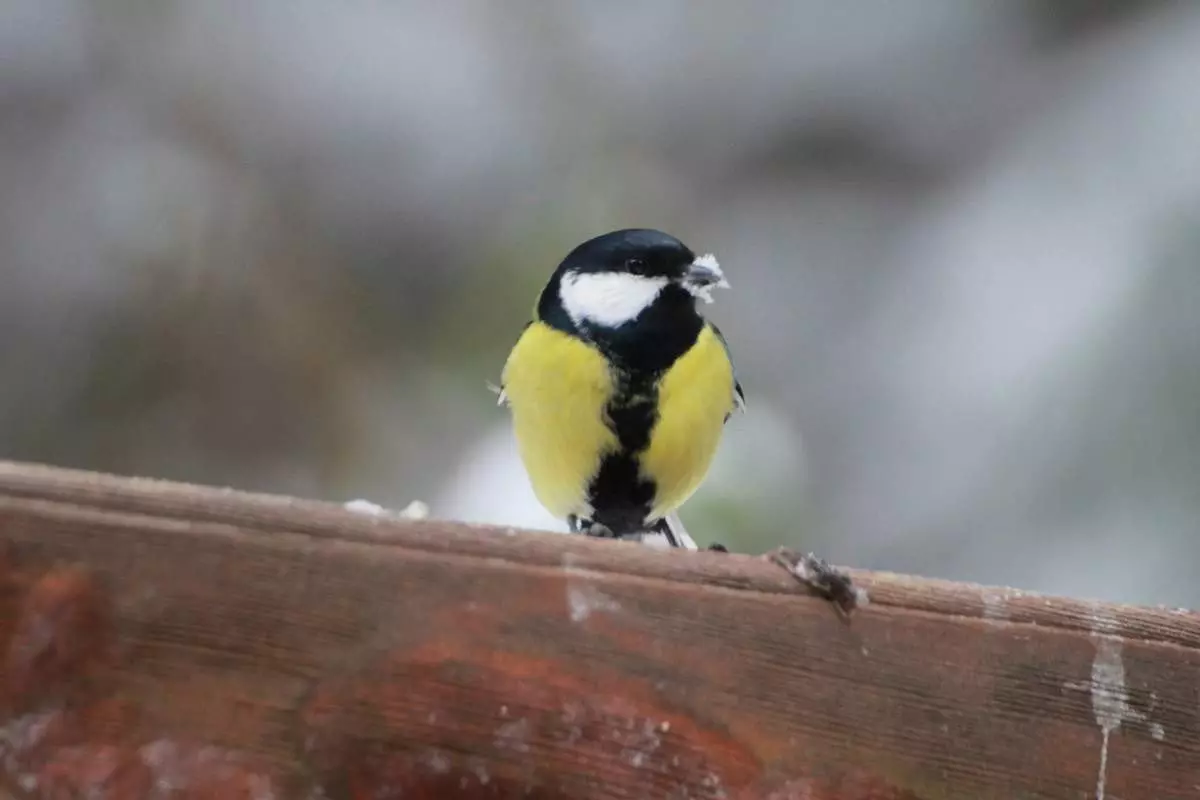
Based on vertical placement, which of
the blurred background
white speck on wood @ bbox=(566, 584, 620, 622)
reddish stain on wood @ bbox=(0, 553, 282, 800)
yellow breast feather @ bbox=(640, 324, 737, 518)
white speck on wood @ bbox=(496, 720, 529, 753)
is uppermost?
the blurred background

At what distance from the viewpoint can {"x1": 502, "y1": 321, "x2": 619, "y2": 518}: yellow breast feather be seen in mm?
974

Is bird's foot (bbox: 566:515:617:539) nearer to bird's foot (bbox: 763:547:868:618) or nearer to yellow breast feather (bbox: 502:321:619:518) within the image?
yellow breast feather (bbox: 502:321:619:518)

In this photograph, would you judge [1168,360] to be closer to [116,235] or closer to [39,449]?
[116,235]

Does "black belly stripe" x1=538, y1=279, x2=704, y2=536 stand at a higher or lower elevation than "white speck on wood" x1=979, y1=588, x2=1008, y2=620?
higher

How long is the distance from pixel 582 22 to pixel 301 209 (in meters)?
0.56

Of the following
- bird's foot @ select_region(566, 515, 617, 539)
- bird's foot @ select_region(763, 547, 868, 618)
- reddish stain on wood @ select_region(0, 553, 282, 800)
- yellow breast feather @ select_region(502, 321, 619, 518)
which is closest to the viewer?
reddish stain on wood @ select_region(0, 553, 282, 800)

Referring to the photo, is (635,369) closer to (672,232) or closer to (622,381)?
(622,381)

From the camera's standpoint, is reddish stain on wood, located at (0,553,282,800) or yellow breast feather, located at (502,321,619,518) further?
yellow breast feather, located at (502,321,619,518)

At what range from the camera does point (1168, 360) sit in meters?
1.64

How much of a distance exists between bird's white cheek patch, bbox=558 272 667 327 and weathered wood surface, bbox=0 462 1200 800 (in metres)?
0.43

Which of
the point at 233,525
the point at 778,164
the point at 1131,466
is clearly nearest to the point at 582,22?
the point at 778,164

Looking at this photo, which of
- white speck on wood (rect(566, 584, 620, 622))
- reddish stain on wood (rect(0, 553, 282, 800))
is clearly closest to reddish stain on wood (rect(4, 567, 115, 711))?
reddish stain on wood (rect(0, 553, 282, 800))

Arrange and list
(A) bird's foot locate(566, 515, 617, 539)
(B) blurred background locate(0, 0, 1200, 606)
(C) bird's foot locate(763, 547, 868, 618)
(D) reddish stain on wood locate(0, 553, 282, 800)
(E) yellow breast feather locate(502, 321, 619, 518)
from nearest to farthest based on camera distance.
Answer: (D) reddish stain on wood locate(0, 553, 282, 800)
(C) bird's foot locate(763, 547, 868, 618)
(E) yellow breast feather locate(502, 321, 619, 518)
(A) bird's foot locate(566, 515, 617, 539)
(B) blurred background locate(0, 0, 1200, 606)

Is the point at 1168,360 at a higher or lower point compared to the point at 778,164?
lower
